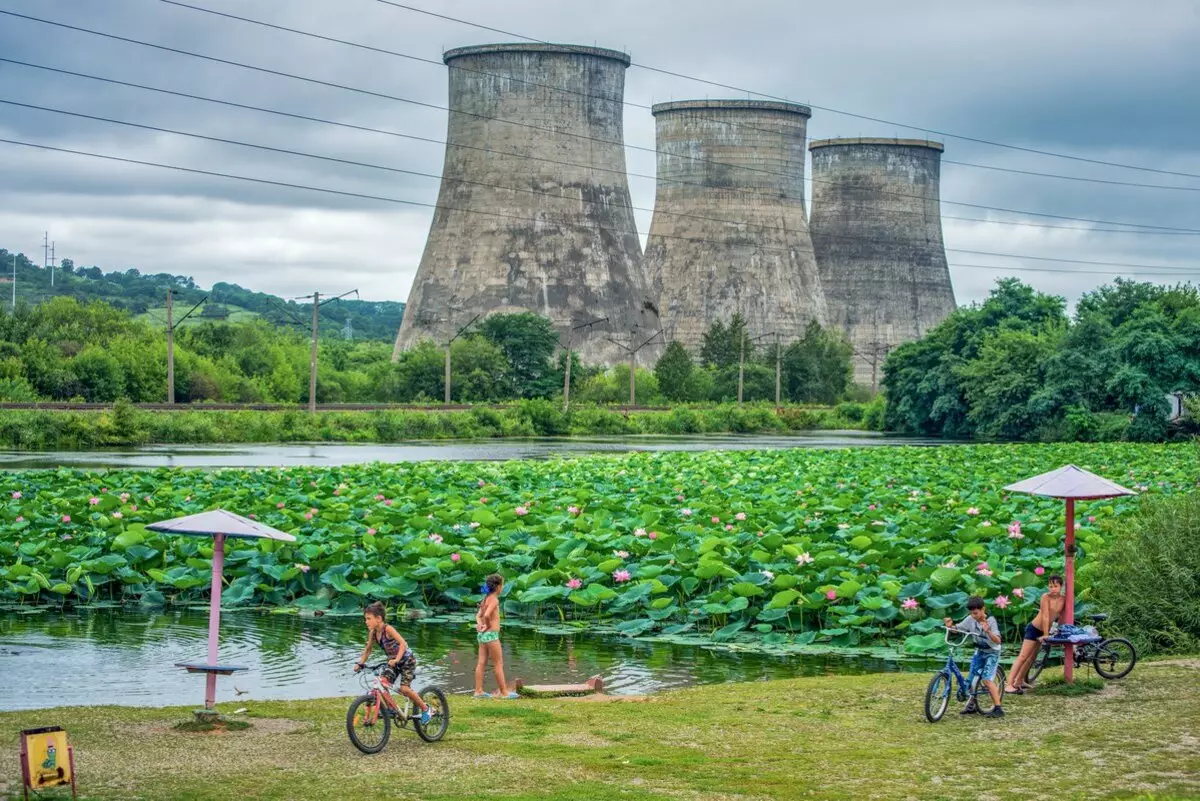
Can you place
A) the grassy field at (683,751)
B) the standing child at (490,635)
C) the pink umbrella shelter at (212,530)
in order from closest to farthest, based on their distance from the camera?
the grassy field at (683,751) < the pink umbrella shelter at (212,530) < the standing child at (490,635)

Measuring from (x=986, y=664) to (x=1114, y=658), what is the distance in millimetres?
1137

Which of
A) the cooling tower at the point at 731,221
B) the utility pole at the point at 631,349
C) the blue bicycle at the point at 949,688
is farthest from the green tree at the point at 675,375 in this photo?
the blue bicycle at the point at 949,688

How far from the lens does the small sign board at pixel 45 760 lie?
545cm

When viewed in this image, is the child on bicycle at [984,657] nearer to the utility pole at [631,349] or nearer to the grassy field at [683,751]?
the grassy field at [683,751]

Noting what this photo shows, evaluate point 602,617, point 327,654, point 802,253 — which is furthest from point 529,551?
point 802,253

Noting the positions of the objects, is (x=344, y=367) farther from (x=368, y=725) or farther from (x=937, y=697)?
(x=368, y=725)

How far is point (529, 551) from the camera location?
1158 cm

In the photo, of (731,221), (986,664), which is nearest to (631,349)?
(731,221)

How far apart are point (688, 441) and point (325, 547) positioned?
2812cm

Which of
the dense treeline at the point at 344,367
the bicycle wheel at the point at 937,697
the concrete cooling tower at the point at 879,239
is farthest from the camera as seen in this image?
the concrete cooling tower at the point at 879,239

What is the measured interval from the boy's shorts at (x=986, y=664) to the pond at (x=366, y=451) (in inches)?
632

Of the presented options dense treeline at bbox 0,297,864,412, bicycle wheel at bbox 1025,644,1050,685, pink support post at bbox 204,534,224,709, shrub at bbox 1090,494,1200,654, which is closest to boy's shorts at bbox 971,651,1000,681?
bicycle wheel at bbox 1025,644,1050,685

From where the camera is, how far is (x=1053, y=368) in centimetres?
3703

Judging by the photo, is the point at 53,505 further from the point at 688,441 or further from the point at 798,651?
the point at 688,441
